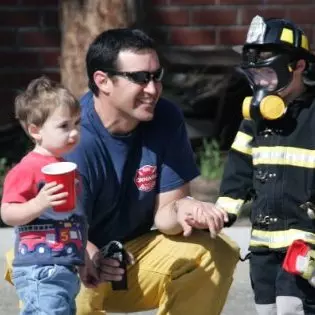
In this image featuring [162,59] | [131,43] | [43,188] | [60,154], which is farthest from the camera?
[162,59]

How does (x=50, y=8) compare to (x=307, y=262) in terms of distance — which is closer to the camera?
(x=307, y=262)

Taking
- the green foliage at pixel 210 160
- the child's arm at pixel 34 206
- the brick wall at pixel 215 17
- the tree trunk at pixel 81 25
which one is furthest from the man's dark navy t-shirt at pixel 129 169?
the brick wall at pixel 215 17

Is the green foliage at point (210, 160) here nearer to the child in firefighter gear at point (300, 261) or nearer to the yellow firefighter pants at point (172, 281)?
the yellow firefighter pants at point (172, 281)

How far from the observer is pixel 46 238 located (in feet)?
13.7

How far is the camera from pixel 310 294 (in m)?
4.48

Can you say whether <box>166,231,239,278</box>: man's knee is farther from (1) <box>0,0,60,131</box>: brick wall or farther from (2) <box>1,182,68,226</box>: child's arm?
(1) <box>0,0,60,131</box>: brick wall

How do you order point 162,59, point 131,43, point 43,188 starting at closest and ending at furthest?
point 43,188
point 131,43
point 162,59

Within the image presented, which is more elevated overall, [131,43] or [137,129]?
[131,43]

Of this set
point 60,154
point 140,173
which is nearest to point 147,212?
point 140,173

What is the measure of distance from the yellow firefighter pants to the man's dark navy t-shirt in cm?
12

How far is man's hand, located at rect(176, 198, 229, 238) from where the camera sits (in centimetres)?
445

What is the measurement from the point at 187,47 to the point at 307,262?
12.0 ft

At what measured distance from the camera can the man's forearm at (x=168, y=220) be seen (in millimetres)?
4668

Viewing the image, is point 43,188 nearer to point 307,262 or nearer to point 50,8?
point 307,262
